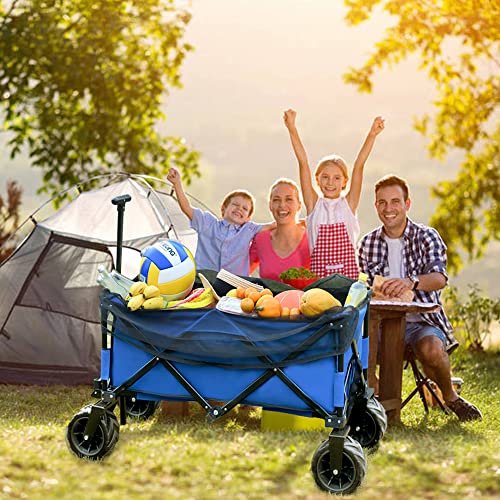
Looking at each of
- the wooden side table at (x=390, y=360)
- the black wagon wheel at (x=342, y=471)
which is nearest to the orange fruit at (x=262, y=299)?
the black wagon wheel at (x=342, y=471)

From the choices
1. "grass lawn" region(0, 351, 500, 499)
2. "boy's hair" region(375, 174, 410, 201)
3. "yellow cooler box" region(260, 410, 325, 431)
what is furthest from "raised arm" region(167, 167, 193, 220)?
"yellow cooler box" region(260, 410, 325, 431)

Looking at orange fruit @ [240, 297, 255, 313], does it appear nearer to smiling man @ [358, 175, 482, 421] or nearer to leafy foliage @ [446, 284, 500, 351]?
smiling man @ [358, 175, 482, 421]

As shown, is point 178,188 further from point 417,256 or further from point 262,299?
point 262,299

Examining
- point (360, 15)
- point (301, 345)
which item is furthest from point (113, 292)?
point (360, 15)

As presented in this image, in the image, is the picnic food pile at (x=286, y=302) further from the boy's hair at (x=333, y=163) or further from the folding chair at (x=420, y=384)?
the folding chair at (x=420, y=384)

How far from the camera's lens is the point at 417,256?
494 cm

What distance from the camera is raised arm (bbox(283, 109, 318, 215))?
16.2 ft

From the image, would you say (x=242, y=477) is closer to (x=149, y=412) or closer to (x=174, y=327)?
(x=174, y=327)

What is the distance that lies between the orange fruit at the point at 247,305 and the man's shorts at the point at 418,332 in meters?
1.67

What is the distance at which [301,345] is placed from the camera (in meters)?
3.32

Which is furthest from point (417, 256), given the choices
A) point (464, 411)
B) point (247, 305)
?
point (247, 305)

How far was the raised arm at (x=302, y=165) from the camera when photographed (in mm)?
4926

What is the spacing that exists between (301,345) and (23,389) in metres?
3.13

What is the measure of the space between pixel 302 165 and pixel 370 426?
172 centimetres
